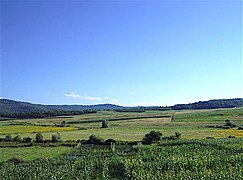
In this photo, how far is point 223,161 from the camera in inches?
1161

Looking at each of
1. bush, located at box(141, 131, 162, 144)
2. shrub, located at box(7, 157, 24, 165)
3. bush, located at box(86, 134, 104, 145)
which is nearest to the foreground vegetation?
shrub, located at box(7, 157, 24, 165)

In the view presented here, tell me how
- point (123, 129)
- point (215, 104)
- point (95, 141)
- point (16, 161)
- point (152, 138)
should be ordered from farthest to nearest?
point (215, 104) < point (123, 129) < point (95, 141) < point (152, 138) < point (16, 161)

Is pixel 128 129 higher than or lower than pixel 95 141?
higher

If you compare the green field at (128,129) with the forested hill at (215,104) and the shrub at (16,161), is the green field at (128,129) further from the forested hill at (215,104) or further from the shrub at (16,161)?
the forested hill at (215,104)

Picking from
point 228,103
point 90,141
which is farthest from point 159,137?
point 228,103

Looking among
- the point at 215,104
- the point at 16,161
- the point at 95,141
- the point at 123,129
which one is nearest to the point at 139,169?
the point at 16,161

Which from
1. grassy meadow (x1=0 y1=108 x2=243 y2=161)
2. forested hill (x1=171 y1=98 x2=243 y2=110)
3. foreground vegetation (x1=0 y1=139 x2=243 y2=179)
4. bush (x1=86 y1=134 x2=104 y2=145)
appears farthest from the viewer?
forested hill (x1=171 y1=98 x2=243 y2=110)

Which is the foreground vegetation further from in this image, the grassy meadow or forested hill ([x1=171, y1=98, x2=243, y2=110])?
forested hill ([x1=171, y1=98, x2=243, y2=110])

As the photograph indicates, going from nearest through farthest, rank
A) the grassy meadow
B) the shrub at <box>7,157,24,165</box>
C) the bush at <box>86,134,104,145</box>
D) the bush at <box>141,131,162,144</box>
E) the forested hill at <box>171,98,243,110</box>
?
the shrub at <box>7,157,24,165</box> < the bush at <box>141,131,162,144</box> < the bush at <box>86,134,104,145</box> < the grassy meadow < the forested hill at <box>171,98,243,110</box>

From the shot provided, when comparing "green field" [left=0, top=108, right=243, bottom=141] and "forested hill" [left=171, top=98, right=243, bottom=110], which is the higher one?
"forested hill" [left=171, top=98, right=243, bottom=110]

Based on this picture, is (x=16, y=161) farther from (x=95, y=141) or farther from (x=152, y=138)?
(x=152, y=138)

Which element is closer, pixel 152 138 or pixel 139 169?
pixel 139 169

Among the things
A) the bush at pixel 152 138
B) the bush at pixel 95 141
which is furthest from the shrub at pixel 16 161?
the bush at pixel 152 138

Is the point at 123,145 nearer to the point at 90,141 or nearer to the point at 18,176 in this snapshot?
the point at 90,141
